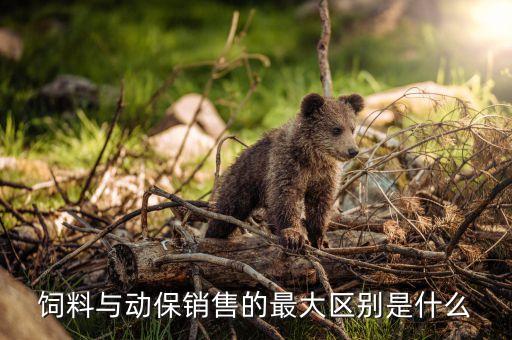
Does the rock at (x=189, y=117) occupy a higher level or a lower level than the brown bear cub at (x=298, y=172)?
higher

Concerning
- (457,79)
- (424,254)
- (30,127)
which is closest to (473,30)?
(457,79)

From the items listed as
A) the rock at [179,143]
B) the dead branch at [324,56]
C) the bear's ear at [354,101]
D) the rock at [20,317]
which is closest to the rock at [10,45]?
the rock at [179,143]

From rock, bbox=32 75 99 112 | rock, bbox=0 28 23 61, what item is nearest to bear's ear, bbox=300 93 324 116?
rock, bbox=32 75 99 112

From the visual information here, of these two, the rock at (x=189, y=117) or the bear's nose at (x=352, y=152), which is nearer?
the bear's nose at (x=352, y=152)

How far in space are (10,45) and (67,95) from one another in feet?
6.30

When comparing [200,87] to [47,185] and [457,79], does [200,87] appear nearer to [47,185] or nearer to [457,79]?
[457,79]

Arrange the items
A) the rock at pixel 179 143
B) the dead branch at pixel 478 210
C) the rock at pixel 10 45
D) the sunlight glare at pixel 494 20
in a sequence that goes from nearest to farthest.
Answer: the dead branch at pixel 478 210 < the rock at pixel 179 143 < the sunlight glare at pixel 494 20 < the rock at pixel 10 45

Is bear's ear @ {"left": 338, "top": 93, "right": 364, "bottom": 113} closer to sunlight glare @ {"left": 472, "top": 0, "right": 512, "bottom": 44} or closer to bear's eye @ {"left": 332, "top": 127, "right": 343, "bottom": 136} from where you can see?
bear's eye @ {"left": 332, "top": 127, "right": 343, "bottom": 136}

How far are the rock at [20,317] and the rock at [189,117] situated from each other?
224 inches

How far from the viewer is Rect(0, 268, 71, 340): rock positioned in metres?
1.97

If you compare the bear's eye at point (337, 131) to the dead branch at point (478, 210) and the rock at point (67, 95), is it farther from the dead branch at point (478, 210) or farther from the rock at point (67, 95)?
the rock at point (67, 95)

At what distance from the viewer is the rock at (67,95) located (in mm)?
8062

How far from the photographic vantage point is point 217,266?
3.46 m

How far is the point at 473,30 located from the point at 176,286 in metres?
7.75
